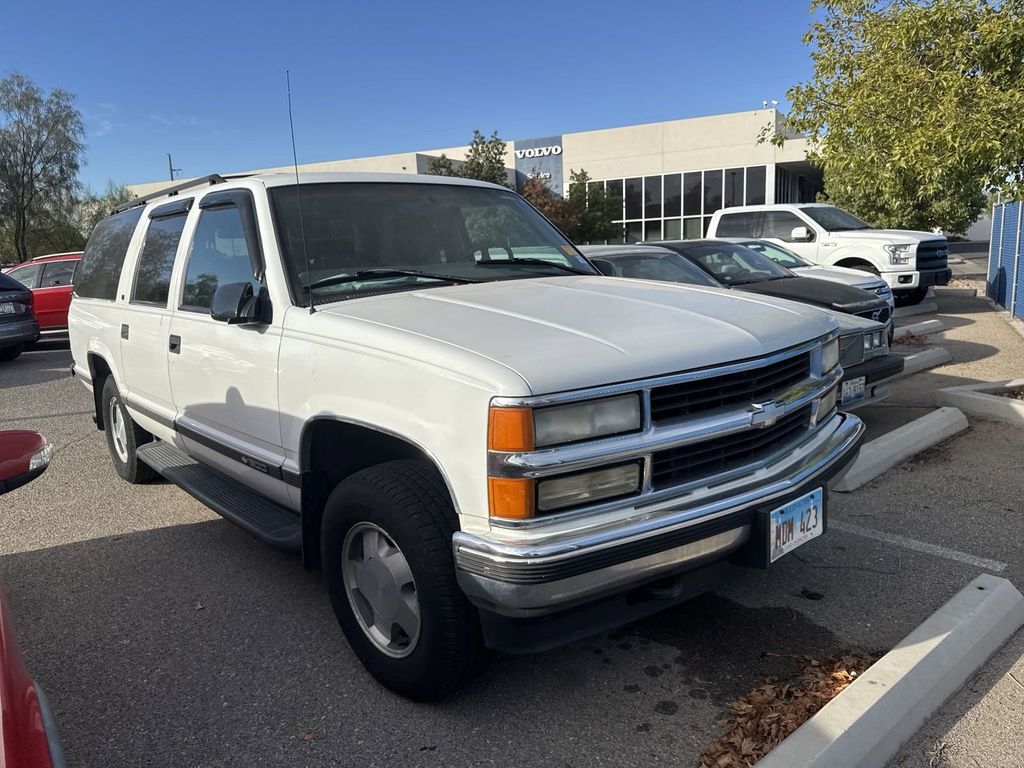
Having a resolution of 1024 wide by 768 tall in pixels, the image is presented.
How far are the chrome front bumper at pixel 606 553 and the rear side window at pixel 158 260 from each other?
2889 millimetres

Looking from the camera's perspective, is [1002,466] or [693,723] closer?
[693,723]

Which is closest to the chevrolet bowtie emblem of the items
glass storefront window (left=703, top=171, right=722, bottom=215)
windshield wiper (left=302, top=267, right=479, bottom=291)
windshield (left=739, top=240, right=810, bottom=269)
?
windshield wiper (left=302, top=267, right=479, bottom=291)

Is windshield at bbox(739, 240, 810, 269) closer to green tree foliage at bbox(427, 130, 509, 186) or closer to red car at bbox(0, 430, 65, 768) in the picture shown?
red car at bbox(0, 430, 65, 768)

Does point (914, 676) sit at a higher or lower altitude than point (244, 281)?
lower

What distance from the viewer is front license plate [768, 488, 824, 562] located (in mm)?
2729

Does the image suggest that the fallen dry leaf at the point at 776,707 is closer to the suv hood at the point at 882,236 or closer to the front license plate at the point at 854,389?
the front license plate at the point at 854,389

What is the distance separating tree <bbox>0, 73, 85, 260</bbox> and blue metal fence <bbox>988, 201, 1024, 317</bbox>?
127 ft

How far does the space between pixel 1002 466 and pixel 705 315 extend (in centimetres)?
351

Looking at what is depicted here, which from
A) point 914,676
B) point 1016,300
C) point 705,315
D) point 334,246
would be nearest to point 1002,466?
point 914,676

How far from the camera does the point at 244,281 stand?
3.56 metres

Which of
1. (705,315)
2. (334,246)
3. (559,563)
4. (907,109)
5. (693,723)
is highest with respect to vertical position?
(907,109)

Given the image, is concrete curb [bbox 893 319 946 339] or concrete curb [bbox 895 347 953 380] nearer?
concrete curb [bbox 895 347 953 380]

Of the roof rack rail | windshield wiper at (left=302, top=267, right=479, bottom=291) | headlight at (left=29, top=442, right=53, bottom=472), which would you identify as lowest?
headlight at (left=29, top=442, right=53, bottom=472)

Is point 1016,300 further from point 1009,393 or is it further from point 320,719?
point 320,719
